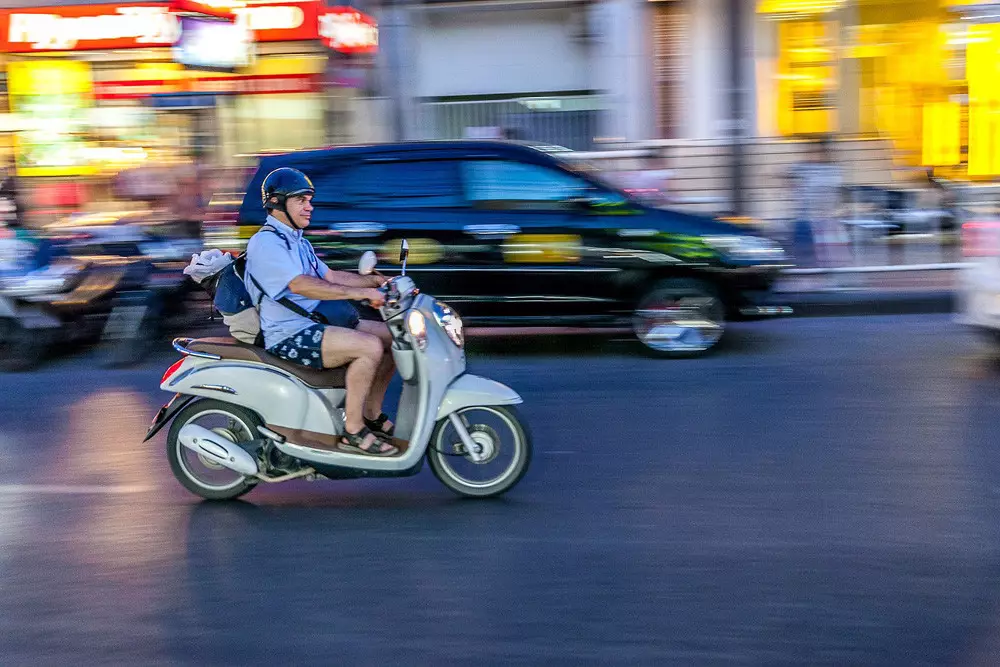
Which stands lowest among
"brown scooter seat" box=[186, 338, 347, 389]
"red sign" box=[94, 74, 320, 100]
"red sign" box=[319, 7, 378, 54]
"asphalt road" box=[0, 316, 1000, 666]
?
"asphalt road" box=[0, 316, 1000, 666]

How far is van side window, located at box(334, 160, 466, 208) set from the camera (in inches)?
378

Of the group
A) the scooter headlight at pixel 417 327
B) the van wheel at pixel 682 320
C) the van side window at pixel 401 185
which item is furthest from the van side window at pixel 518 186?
the scooter headlight at pixel 417 327

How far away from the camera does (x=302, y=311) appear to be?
554 cm

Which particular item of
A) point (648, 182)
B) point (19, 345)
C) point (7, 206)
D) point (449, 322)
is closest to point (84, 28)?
point (7, 206)

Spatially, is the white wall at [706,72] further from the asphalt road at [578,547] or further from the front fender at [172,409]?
the front fender at [172,409]

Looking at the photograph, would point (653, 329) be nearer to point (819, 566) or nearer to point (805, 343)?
point (805, 343)

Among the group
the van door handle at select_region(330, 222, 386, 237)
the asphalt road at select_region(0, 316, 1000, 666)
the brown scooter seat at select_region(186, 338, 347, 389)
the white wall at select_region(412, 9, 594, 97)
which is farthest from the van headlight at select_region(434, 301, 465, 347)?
the white wall at select_region(412, 9, 594, 97)

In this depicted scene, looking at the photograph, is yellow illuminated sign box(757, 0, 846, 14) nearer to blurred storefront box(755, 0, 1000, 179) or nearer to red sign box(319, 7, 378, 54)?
blurred storefront box(755, 0, 1000, 179)

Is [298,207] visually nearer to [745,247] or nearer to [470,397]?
[470,397]

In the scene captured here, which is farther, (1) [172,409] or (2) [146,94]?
(2) [146,94]

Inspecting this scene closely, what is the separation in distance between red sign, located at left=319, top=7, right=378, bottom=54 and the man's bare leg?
35.8 ft

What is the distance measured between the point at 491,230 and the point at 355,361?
4.12m

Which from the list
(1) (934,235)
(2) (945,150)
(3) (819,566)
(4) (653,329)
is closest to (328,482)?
(3) (819,566)

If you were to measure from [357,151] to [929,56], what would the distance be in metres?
9.79
